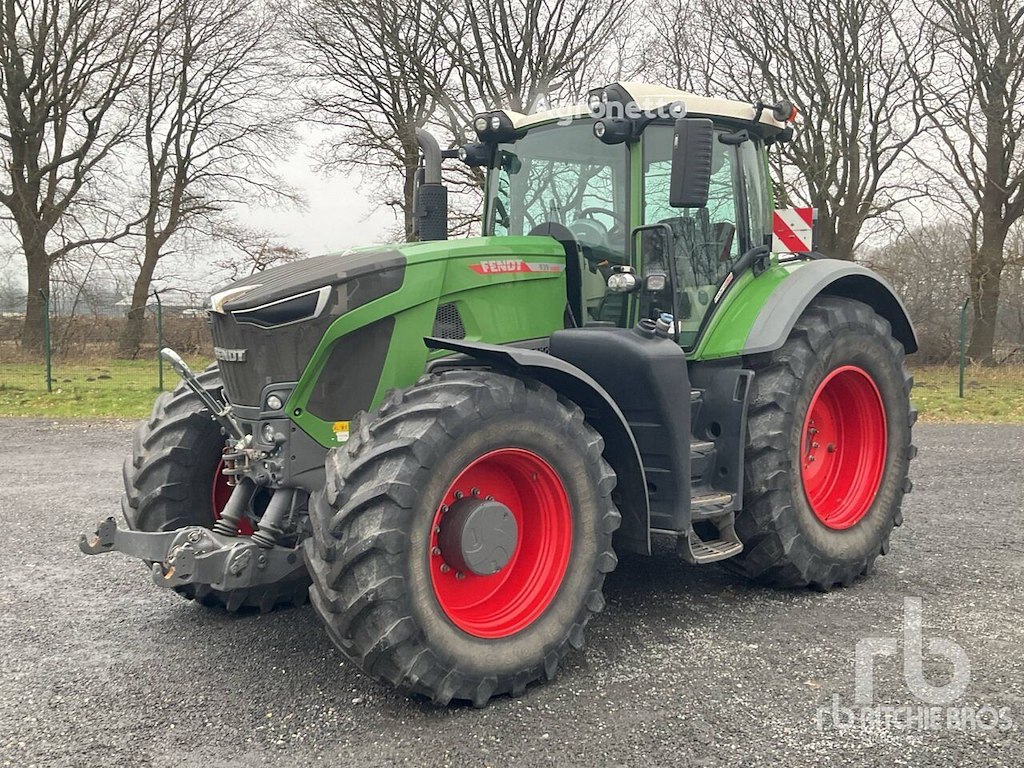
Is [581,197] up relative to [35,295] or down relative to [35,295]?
down

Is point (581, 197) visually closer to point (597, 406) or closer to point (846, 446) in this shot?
point (597, 406)

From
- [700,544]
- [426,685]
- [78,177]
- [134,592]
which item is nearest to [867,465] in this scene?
[700,544]

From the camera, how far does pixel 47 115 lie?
2080 centimetres

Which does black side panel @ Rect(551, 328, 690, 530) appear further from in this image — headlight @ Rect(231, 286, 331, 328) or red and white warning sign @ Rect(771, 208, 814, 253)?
red and white warning sign @ Rect(771, 208, 814, 253)

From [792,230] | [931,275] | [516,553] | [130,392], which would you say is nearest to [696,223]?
[792,230]

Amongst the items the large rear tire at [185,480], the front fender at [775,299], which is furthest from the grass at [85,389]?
the front fender at [775,299]

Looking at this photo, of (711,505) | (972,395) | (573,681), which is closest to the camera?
(573,681)

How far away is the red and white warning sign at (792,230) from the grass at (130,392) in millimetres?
7581

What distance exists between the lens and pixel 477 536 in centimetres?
334

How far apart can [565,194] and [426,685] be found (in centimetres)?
250

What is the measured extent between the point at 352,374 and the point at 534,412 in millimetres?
784

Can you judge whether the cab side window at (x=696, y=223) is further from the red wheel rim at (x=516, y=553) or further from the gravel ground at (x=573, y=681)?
the gravel ground at (x=573, y=681)

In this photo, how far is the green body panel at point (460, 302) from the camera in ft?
11.7

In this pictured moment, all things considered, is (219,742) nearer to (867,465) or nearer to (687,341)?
(687,341)
